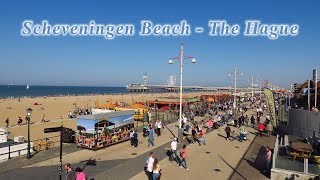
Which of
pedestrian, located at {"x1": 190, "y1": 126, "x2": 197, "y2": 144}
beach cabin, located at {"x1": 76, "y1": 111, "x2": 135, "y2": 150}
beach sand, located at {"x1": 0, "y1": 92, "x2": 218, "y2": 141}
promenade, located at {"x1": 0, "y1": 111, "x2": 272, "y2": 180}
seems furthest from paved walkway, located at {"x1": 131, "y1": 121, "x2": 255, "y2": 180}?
beach sand, located at {"x1": 0, "y1": 92, "x2": 218, "y2": 141}

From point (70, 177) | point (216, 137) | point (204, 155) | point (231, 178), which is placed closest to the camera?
point (70, 177)

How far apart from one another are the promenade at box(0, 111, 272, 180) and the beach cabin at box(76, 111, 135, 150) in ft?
1.62

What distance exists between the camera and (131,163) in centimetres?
1520

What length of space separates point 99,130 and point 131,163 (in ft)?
13.6

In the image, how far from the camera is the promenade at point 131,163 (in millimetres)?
13273

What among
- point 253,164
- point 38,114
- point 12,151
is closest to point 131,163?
point 253,164

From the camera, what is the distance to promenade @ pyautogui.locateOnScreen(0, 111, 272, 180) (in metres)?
13.3

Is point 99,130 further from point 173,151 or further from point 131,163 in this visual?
point 173,151

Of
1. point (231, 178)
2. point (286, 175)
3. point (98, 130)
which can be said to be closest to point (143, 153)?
point (98, 130)

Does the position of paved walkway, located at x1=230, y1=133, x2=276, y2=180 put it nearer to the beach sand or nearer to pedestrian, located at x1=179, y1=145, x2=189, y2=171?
pedestrian, located at x1=179, y1=145, x2=189, y2=171

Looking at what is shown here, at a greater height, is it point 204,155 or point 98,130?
point 98,130

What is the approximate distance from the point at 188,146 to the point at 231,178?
7087 mm

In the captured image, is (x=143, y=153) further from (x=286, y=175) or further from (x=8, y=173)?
(x=286, y=175)

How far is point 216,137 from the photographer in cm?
2327
